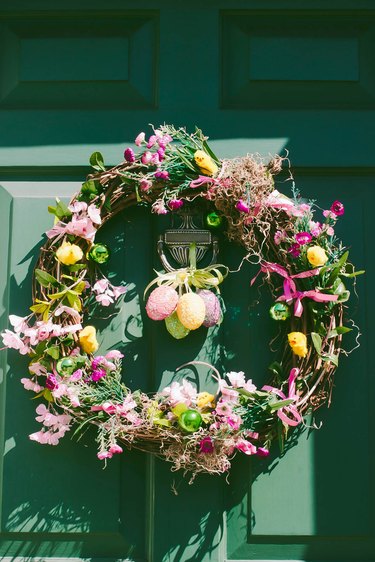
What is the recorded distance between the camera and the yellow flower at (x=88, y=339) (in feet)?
7.29

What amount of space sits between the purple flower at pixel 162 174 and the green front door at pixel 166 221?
0.18 metres

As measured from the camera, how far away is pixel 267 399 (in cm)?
216

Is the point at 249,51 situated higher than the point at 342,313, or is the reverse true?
the point at 249,51

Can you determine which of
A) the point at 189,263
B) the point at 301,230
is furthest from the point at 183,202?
the point at 301,230

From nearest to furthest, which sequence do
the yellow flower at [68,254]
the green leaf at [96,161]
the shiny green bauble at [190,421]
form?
the shiny green bauble at [190,421] < the yellow flower at [68,254] < the green leaf at [96,161]

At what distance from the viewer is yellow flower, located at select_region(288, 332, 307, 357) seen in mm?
2174

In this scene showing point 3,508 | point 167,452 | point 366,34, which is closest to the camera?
point 167,452

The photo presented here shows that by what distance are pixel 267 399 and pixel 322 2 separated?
1.22 meters

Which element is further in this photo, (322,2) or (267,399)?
(322,2)

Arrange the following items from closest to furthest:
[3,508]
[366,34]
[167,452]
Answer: [167,452] → [3,508] → [366,34]

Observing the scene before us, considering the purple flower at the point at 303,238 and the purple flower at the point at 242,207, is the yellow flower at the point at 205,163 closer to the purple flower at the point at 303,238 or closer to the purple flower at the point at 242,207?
the purple flower at the point at 242,207

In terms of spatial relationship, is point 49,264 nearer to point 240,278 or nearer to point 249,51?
point 240,278

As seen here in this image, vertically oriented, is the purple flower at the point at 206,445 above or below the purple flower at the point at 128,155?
below

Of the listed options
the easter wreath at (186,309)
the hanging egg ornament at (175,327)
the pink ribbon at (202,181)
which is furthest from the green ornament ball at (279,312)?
the pink ribbon at (202,181)
